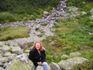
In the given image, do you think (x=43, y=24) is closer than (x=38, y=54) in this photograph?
No

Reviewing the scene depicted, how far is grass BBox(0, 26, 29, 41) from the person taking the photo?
34269 mm

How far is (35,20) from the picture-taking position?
4391 centimetres

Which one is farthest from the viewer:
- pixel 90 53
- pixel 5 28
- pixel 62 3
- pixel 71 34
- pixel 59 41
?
pixel 62 3

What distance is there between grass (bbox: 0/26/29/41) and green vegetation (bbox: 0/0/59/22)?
15.8 ft

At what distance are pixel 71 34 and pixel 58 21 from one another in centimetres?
786

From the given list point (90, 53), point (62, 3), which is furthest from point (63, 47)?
point (62, 3)

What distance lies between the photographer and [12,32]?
119ft

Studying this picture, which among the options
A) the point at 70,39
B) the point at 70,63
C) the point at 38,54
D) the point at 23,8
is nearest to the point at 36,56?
the point at 38,54

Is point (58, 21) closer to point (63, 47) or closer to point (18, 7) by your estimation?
point (18, 7)

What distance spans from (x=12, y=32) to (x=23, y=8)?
12.5 m

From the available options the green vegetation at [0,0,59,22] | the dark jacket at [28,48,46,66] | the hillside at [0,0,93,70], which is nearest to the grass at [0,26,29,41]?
the hillside at [0,0,93,70]

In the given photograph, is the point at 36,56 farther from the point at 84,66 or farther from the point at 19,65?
the point at 84,66

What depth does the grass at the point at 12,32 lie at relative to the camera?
34.3 m

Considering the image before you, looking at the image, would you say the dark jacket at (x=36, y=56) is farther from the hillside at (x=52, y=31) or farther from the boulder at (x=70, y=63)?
the boulder at (x=70, y=63)
